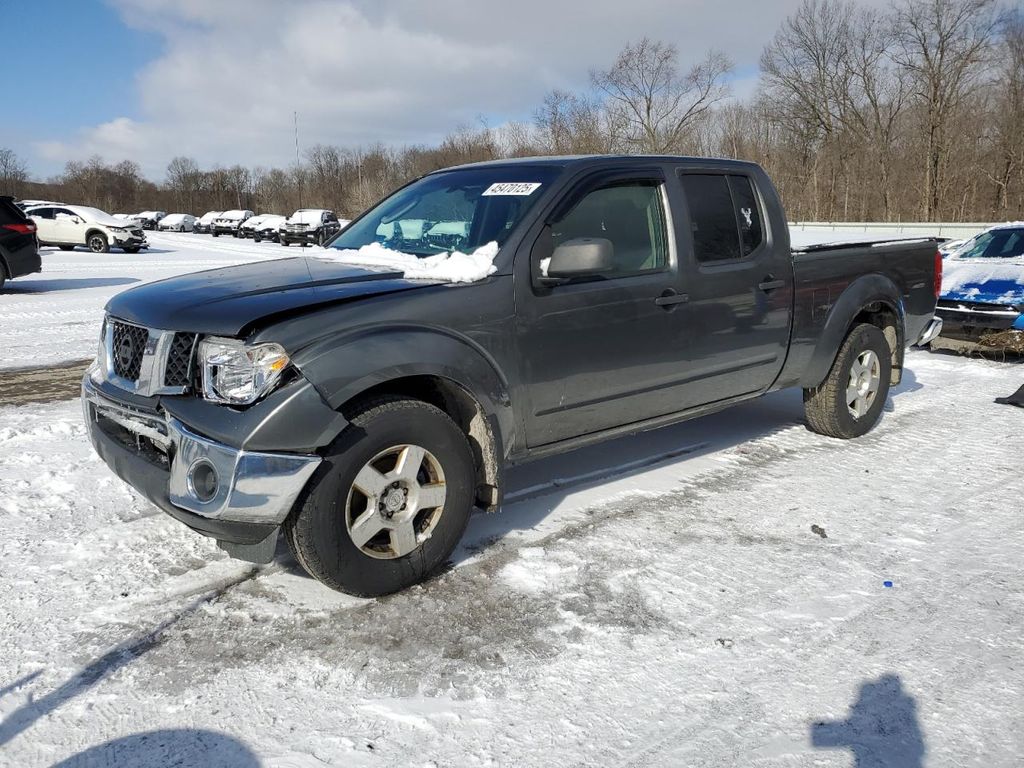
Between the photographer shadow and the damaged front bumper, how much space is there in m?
2.01

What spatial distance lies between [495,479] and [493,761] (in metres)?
1.42

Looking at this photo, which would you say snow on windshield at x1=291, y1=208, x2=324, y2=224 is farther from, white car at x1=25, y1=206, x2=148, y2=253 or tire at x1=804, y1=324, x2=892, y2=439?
tire at x1=804, y1=324, x2=892, y2=439

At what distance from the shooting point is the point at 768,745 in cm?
253

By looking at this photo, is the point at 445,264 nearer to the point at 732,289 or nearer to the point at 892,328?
the point at 732,289

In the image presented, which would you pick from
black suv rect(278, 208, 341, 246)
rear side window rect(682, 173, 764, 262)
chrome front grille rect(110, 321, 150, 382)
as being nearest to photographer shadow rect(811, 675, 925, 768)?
rear side window rect(682, 173, 764, 262)

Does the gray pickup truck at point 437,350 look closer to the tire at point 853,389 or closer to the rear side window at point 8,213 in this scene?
the tire at point 853,389

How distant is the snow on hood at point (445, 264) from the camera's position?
3605mm

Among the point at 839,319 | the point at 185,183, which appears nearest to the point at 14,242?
the point at 839,319

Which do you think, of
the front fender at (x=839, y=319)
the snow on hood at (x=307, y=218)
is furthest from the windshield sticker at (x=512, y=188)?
the snow on hood at (x=307, y=218)

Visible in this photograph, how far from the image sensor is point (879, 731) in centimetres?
260

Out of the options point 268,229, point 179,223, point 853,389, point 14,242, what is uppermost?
point 179,223

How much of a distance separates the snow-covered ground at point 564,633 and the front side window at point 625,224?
1.36 meters

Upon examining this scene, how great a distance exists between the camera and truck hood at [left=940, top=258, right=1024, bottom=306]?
9.52m

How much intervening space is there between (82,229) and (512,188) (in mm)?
27636
